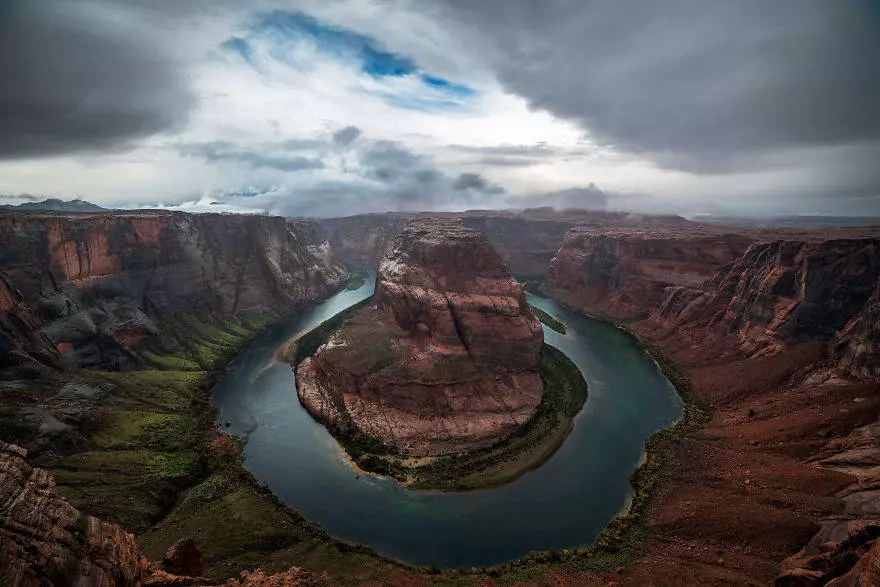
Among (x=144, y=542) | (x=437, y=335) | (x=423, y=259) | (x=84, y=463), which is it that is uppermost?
(x=423, y=259)

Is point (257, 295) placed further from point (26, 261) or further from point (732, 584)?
point (732, 584)

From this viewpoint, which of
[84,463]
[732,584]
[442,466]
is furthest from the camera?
[442,466]

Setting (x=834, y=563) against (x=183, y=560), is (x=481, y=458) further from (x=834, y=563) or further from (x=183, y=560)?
(x=183, y=560)

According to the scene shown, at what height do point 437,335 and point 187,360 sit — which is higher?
point 437,335

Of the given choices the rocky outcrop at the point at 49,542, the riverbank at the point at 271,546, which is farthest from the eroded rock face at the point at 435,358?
the rocky outcrop at the point at 49,542

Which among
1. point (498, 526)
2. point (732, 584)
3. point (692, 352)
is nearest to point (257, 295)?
point (498, 526)

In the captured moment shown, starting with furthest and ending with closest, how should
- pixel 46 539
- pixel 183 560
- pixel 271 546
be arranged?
pixel 271 546, pixel 183 560, pixel 46 539

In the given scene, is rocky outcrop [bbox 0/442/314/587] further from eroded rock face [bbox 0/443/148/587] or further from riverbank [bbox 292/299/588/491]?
riverbank [bbox 292/299/588/491]

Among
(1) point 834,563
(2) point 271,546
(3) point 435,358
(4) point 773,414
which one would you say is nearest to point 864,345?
(4) point 773,414

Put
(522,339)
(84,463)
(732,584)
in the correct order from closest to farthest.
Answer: (732,584) < (84,463) < (522,339)
